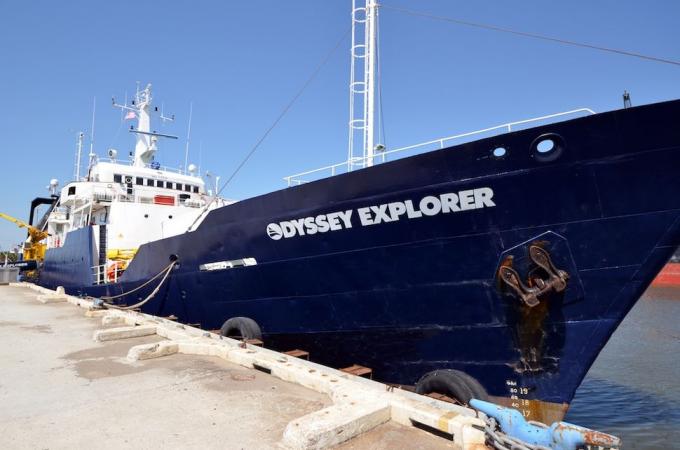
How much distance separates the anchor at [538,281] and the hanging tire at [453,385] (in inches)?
48.3

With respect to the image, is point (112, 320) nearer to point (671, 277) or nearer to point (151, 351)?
point (151, 351)

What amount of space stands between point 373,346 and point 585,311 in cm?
290

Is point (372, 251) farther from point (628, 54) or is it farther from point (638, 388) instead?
point (638, 388)

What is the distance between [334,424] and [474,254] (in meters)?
3.19

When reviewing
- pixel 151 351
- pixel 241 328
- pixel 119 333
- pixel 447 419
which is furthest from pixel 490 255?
pixel 119 333

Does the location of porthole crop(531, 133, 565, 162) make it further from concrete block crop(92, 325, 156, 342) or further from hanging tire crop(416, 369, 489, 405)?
concrete block crop(92, 325, 156, 342)

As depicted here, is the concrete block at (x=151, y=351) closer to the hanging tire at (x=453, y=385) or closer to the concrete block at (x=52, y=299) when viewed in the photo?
the hanging tire at (x=453, y=385)

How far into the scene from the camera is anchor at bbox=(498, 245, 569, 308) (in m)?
5.08

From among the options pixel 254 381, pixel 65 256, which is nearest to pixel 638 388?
pixel 254 381

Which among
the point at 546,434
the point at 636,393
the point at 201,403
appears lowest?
the point at 636,393

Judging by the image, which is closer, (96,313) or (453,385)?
(453,385)

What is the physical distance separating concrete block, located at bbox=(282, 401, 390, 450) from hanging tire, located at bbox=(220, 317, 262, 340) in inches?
160

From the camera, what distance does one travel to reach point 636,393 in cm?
1039

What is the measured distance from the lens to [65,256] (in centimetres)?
1608
